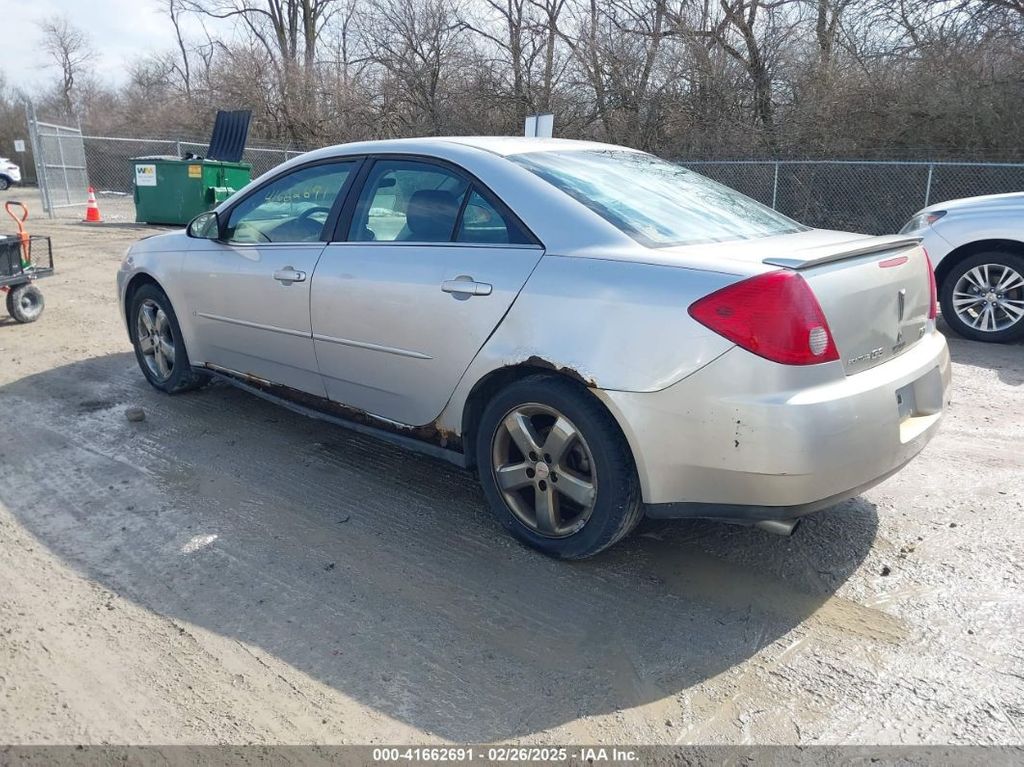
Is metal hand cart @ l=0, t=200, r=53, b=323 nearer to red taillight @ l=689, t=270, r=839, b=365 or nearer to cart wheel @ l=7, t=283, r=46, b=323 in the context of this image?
cart wheel @ l=7, t=283, r=46, b=323

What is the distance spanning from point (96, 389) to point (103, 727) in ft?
12.3

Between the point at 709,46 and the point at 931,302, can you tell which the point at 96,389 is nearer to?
the point at 931,302

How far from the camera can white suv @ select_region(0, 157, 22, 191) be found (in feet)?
102

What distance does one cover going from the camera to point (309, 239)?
4.19 metres

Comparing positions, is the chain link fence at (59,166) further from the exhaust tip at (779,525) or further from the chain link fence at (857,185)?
the exhaust tip at (779,525)

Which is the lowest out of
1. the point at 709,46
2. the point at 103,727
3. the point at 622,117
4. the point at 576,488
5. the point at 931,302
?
the point at 103,727

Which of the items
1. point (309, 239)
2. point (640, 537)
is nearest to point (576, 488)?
point (640, 537)

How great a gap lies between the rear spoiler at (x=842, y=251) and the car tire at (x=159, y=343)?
3.77 meters

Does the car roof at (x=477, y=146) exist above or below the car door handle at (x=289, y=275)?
above

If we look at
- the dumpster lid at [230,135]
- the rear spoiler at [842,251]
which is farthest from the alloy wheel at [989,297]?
the dumpster lid at [230,135]

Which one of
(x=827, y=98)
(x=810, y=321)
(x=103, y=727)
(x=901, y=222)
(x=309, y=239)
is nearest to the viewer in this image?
(x=103, y=727)

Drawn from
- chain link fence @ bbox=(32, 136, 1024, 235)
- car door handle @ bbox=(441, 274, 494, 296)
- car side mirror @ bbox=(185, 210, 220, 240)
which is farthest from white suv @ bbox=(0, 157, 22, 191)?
car door handle @ bbox=(441, 274, 494, 296)

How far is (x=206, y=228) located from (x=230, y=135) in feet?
46.7

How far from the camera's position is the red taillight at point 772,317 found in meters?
2.66
